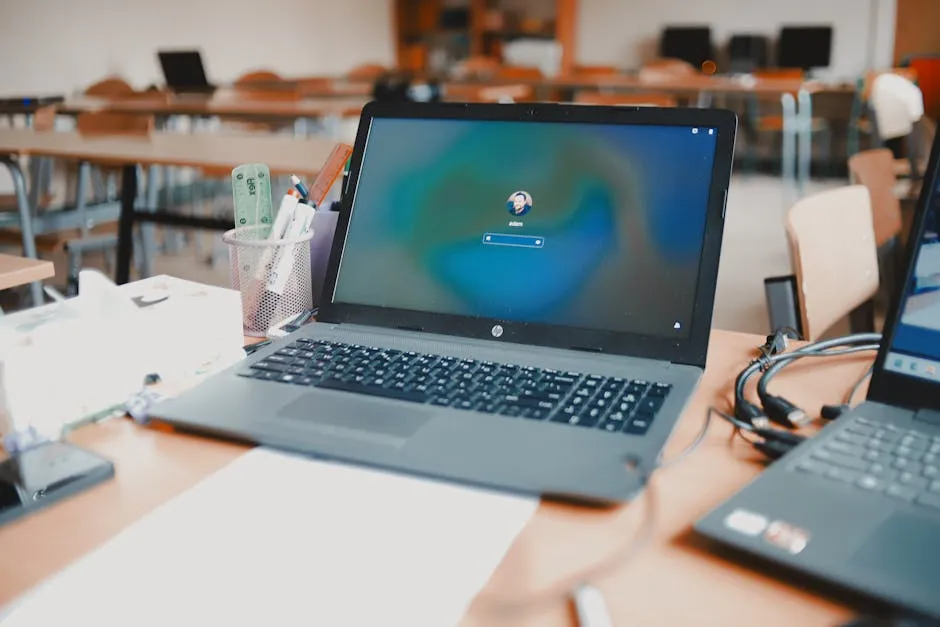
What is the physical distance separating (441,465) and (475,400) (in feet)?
0.37

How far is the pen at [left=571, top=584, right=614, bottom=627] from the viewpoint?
0.48 metres

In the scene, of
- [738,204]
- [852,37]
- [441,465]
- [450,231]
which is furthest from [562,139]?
[852,37]

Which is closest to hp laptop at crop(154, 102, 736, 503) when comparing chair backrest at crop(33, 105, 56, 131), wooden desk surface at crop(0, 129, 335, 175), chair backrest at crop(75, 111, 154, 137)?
wooden desk surface at crop(0, 129, 335, 175)

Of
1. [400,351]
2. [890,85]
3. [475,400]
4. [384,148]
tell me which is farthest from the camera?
[890,85]

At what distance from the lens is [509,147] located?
37.5 inches

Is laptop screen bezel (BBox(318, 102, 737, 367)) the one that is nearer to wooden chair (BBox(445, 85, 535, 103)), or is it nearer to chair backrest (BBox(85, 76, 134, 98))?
wooden chair (BBox(445, 85, 535, 103))

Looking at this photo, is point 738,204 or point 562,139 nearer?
point 562,139

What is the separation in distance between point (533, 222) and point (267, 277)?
1.11 feet

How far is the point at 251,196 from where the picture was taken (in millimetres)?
1082

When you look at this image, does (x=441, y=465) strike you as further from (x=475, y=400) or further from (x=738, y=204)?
(x=738, y=204)

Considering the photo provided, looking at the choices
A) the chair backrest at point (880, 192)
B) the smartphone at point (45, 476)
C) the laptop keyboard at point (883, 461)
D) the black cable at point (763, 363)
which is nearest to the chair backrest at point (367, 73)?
the chair backrest at point (880, 192)

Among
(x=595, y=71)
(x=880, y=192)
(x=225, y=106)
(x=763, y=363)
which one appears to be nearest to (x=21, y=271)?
(x=763, y=363)

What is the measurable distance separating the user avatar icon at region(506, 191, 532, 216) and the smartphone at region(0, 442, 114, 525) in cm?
50

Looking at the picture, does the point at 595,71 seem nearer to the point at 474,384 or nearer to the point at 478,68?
the point at 478,68
